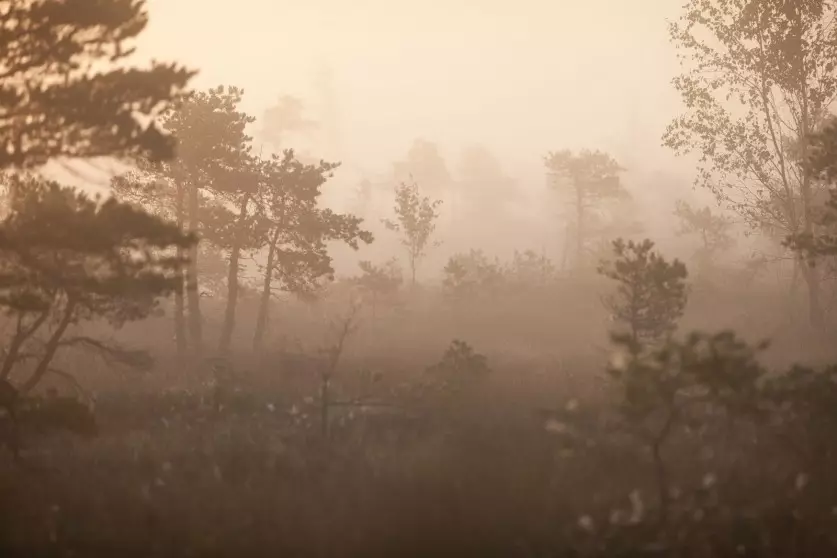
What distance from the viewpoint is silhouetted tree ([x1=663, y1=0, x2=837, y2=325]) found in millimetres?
23969

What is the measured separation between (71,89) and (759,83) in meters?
Result: 25.9

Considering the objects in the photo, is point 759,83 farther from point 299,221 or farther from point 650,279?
point 299,221

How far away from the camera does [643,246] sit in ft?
43.8

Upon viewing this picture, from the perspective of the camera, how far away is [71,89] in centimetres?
914

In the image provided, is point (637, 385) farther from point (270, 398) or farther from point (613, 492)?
point (270, 398)

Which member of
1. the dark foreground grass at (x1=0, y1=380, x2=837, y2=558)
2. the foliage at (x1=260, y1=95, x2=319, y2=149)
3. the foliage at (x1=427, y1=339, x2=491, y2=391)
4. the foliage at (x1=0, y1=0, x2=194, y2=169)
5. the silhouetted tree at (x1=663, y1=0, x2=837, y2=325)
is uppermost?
the foliage at (x1=260, y1=95, x2=319, y2=149)

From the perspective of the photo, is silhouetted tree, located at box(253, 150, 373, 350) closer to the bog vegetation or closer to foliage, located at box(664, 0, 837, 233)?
the bog vegetation

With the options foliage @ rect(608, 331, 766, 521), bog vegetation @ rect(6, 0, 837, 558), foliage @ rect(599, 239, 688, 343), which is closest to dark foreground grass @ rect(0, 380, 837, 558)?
bog vegetation @ rect(6, 0, 837, 558)

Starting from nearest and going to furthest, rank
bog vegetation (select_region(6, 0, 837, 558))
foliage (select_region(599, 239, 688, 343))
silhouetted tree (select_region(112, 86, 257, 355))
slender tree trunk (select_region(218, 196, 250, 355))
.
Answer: bog vegetation (select_region(6, 0, 837, 558)) < foliage (select_region(599, 239, 688, 343)) < silhouetted tree (select_region(112, 86, 257, 355)) < slender tree trunk (select_region(218, 196, 250, 355))

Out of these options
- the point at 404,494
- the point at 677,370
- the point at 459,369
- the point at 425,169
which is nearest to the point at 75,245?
the point at 404,494

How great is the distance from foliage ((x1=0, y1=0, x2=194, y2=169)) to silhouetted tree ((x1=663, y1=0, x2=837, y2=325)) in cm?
2091

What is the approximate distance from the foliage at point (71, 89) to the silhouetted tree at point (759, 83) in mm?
20909

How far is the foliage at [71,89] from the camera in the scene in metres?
9.09

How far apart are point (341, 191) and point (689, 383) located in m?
84.8
